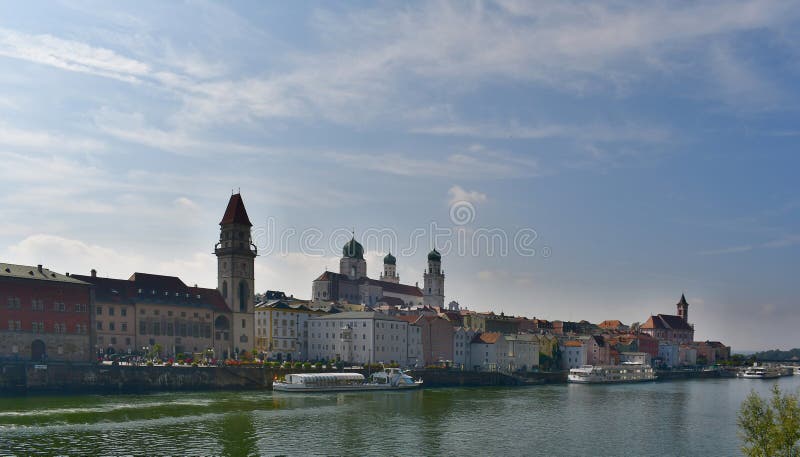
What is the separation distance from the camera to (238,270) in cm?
14162

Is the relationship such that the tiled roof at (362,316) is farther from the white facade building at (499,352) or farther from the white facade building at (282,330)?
the white facade building at (499,352)

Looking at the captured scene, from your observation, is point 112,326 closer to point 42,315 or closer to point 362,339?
point 42,315

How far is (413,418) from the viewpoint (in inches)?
3199

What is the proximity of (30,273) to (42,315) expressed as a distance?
234 inches

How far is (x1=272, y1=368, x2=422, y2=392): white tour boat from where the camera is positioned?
10988cm

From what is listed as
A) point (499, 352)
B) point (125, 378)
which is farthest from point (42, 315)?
point (499, 352)

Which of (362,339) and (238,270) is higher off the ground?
(238,270)

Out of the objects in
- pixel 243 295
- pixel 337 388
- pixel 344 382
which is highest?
pixel 243 295

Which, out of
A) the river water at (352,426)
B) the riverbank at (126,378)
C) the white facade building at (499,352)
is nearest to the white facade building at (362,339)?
the white facade building at (499,352)

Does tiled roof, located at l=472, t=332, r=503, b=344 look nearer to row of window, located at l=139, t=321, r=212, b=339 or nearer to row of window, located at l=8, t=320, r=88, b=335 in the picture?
row of window, located at l=139, t=321, r=212, b=339

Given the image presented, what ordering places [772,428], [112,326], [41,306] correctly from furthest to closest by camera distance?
[112,326] → [41,306] → [772,428]

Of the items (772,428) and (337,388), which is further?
(337,388)

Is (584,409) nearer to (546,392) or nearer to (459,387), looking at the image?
(546,392)

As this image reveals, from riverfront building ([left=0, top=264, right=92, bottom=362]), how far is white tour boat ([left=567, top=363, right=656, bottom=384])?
302ft
